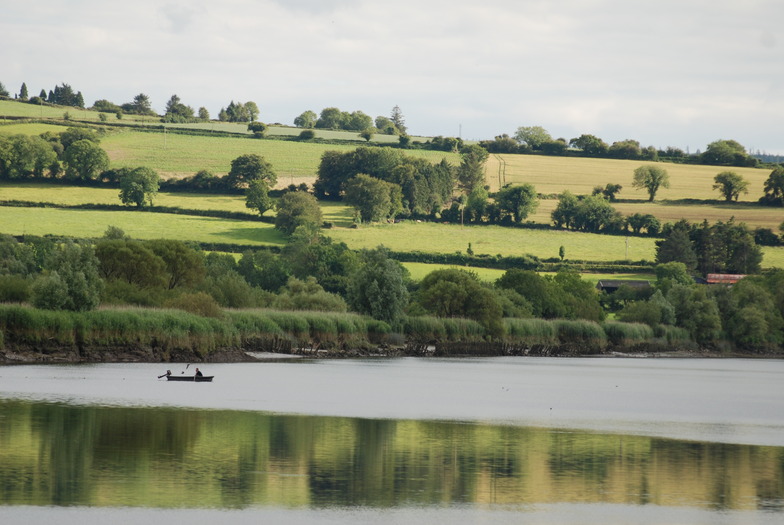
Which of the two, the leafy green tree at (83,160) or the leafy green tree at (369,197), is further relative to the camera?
the leafy green tree at (369,197)

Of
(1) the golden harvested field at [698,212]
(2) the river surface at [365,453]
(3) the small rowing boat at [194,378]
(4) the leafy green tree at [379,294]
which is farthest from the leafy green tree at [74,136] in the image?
(3) the small rowing boat at [194,378]

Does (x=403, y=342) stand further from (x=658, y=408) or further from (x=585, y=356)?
(x=658, y=408)

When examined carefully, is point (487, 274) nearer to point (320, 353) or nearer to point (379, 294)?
point (379, 294)

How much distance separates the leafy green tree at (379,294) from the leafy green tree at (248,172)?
8925 cm

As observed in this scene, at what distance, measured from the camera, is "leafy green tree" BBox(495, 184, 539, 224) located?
188 m

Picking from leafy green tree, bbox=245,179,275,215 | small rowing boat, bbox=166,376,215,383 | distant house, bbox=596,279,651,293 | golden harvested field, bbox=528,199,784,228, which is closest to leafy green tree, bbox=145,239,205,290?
small rowing boat, bbox=166,376,215,383

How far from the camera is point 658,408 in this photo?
56.8 m

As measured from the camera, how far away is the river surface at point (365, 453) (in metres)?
25.5

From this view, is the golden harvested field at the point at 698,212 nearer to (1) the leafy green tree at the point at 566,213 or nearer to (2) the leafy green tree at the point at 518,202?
(1) the leafy green tree at the point at 566,213

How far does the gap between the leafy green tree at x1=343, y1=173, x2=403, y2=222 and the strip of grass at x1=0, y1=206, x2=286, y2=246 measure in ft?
51.3

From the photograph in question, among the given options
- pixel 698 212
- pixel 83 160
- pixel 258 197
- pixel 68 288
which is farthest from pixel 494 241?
pixel 68 288

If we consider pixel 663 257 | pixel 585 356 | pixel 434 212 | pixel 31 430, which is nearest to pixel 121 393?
pixel 31 430

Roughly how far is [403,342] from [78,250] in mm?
35366

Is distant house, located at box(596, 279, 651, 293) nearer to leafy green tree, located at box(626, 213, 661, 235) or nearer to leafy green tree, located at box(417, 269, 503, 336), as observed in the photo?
leafy green tree, located at box(626, 213, 661, 235)
